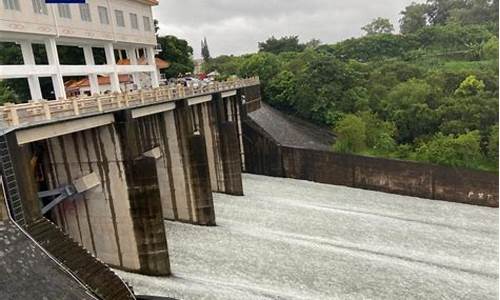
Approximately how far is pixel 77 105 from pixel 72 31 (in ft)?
33.4

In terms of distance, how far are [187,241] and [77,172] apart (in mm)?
6468

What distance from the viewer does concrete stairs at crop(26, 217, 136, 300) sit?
11.4m

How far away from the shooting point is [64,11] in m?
22.0

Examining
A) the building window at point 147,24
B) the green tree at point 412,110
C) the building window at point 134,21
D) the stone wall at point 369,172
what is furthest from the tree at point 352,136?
the building window at point 134,21

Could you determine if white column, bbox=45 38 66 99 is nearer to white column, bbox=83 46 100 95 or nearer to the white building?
the white building

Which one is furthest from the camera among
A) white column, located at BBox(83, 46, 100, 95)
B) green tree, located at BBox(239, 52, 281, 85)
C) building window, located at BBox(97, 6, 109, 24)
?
green tree, located at BBox(239, 52, 281, 85)

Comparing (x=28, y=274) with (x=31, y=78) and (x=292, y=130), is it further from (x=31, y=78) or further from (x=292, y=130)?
(x=292, y=130)

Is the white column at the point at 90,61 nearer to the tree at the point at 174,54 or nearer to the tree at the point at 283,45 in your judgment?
the tree at the point at 174,54

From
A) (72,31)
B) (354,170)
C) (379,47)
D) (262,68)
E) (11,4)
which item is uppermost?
(11,4)

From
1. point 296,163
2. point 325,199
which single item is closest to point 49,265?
point 325,199

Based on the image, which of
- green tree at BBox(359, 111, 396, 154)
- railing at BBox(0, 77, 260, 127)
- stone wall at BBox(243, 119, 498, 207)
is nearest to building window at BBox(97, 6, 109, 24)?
railing at BBox(0, 77, 260, 127)

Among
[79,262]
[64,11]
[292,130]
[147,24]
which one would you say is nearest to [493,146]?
[292,130]

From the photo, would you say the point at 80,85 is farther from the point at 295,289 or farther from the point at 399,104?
the point at 399,104

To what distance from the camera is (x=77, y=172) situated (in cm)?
1695
